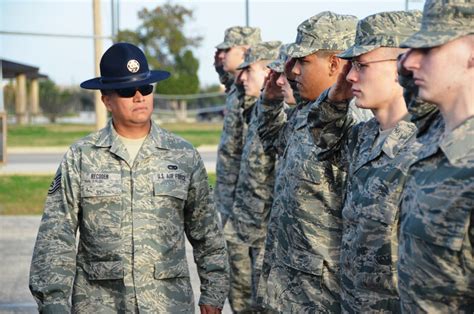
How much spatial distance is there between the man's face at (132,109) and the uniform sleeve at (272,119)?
162 centimetres

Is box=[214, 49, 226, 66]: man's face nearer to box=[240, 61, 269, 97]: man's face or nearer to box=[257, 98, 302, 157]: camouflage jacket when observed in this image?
box=[240, 61, 269, 97]: man's face

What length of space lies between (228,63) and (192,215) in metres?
4.34

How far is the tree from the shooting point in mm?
47156

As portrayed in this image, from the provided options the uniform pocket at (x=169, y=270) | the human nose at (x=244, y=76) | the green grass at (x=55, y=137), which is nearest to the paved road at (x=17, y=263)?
the human nose at (x=244, y=76)

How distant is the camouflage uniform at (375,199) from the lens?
3602 mm

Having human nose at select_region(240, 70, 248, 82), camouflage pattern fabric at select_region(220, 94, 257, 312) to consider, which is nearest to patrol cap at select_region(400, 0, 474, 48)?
camouflage pattern fabric at select_region(220, 94, 257, 312)

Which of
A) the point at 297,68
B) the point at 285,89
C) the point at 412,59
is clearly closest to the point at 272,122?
the point at 285,89

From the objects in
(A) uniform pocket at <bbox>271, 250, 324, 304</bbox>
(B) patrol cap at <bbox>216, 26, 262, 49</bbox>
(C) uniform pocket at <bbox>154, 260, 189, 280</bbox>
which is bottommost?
(A) uniform pocket at <bbox>271, 250, 324, 304</bbox>

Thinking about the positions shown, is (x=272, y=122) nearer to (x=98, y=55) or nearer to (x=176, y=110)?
(x=98, y=55)

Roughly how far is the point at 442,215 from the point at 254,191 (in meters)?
4.31

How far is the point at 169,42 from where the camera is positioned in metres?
49.0

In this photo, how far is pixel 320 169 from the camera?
475 cm

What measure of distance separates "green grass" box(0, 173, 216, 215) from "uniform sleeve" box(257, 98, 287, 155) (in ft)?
23.8

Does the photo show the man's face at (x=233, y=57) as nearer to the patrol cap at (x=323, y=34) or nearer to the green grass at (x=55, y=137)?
the patrol cap at (x=323, y=34)
